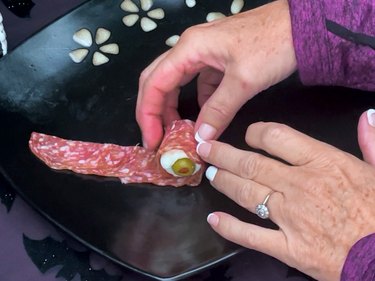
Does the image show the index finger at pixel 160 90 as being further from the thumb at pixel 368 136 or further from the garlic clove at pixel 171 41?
the thumb at pixel 368 136

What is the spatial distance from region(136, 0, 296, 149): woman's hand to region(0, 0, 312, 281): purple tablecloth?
0.16m

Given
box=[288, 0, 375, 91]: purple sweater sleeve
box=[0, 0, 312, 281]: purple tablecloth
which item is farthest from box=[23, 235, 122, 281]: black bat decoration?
box=[288, 0, 375, 91]: purple sweater sleeve

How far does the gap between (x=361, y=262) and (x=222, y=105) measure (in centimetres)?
26

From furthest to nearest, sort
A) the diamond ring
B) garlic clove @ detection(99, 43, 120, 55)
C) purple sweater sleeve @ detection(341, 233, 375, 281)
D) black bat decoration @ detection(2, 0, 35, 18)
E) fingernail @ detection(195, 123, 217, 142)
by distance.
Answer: black bat decoration @ detection(2, 0, 35, 18), garlic clove @ detection(99, 43, 120, 55), fingernail @ detection(195, 123, 217, 142), the diamond ring, purple sweater sleeve @ detection(341, 233, 375, 281)

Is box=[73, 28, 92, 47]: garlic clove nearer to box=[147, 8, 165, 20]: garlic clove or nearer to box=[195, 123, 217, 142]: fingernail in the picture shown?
box=[147, 8, 165, 20]: garlic clove

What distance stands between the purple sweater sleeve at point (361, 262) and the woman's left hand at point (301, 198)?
0.01m

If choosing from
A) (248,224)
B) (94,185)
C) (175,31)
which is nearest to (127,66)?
(175,31)

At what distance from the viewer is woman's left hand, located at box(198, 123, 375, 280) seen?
63 centimetres

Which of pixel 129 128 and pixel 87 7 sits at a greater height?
pixel 87 7

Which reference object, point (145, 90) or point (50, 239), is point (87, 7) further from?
point (50, 239)

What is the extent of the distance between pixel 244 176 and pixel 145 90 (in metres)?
0.18

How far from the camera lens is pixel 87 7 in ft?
3.10

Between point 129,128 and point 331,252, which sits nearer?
point 331,252

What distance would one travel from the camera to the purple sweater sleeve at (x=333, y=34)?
74 centimetres
